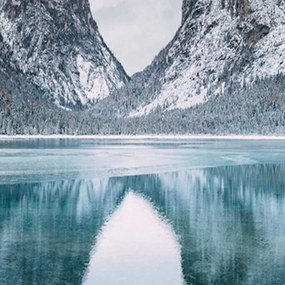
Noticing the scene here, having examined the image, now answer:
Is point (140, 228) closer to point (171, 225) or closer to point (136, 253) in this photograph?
point (171, 225)

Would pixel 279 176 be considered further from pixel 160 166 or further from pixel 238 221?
pixel 238 221

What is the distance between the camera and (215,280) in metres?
21.7

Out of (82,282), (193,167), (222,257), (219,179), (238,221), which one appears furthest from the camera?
(193,167)

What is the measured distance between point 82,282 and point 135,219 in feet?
43.7

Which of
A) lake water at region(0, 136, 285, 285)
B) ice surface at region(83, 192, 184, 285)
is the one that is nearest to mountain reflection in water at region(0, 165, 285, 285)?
lake water at region(0, 136, 285, 285)

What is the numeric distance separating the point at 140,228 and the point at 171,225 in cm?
184

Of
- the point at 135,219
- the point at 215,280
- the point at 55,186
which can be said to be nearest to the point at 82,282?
the point at 215,280

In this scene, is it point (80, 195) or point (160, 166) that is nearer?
point (80, 195)

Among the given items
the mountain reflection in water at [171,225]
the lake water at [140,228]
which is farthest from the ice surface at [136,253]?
the mountain reflection in water at [171,225]

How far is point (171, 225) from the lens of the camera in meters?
32.2

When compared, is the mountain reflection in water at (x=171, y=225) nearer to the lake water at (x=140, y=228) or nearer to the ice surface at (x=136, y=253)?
the lake water at (x=140, y=228)

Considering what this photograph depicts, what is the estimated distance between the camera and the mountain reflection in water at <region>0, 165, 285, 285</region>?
74.8ft

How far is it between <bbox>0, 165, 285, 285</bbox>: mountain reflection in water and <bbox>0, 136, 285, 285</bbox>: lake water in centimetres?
5

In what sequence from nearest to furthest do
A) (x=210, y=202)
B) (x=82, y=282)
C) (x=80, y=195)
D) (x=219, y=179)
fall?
(x=82, y=282)
(x=210, y=202)
(x=80, y=195)
(x=219, y=179)
